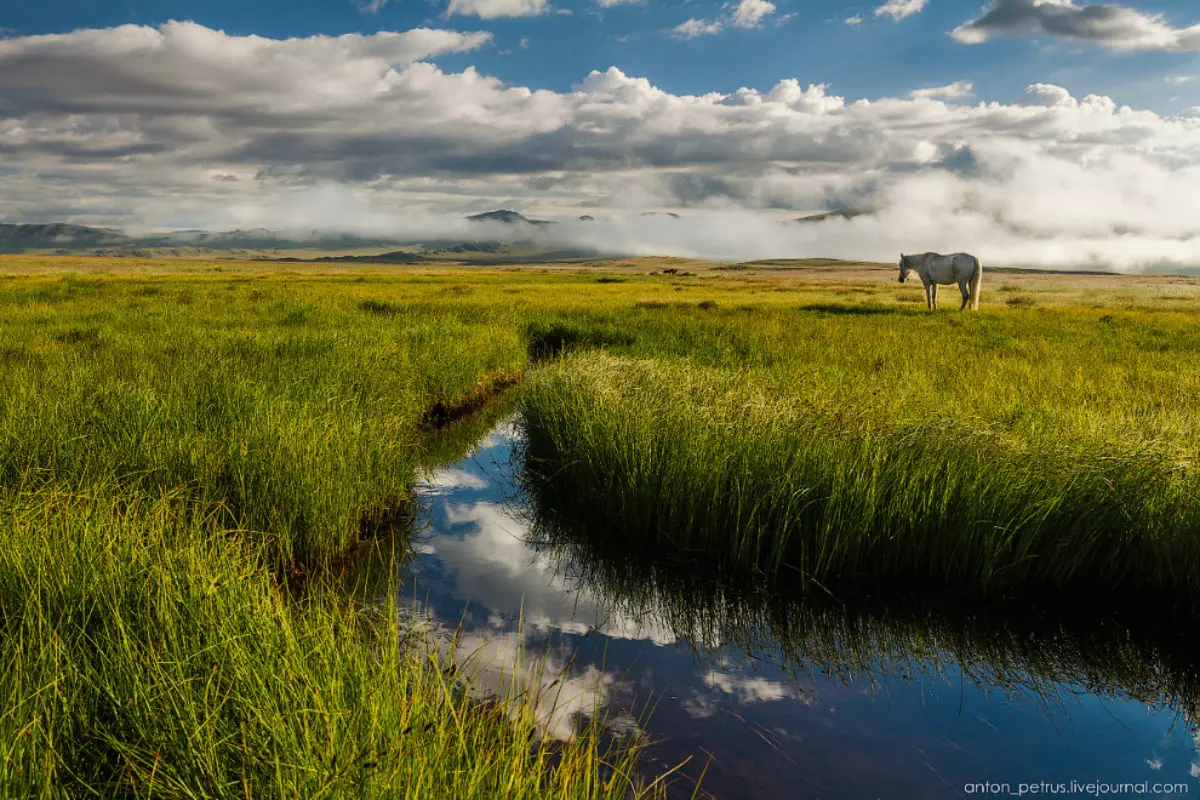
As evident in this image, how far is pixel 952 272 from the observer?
3136 cm

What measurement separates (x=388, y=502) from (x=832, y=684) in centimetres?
568

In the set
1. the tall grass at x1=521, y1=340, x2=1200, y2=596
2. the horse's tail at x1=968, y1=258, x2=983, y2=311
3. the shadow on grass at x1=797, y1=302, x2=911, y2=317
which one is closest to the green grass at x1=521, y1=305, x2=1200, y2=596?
the tall grass at x1=521, y1=340, x2=1200, y2=596

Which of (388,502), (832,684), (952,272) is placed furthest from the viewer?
(952,272)

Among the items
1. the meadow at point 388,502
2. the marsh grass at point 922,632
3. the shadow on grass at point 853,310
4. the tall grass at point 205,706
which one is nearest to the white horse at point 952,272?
the shadow on grass at point 853,310

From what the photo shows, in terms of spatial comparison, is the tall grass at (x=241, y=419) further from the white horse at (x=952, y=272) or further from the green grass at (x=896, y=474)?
the white horse at (x=952, y=272)

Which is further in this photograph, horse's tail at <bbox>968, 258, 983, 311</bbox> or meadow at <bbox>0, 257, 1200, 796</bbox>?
horse's tail at <bbox>968, 258, 983, 311</bbox>

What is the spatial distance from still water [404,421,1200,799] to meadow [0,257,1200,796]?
0.60 m

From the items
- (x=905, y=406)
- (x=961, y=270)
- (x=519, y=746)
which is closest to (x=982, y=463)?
(x=905, y=406)

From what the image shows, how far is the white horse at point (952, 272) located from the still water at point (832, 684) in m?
26.5

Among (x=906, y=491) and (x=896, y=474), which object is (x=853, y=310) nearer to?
(x=896, y=474)

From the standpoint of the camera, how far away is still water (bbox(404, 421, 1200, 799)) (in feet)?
15.7

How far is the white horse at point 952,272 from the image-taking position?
100 ft

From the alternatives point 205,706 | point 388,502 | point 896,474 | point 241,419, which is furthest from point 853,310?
point 205,706

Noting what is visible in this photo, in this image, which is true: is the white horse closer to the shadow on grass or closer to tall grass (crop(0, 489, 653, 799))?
the shadow on grass
